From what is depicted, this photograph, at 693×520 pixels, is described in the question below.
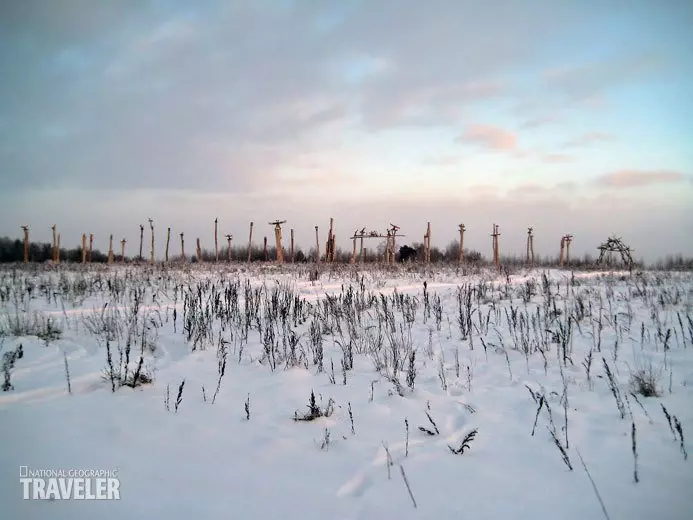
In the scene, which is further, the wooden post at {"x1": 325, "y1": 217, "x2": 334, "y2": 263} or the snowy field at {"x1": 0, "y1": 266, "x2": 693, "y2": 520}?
the wooden post at {"x1": 325, "y1": 217, "x2": 334, "y2": 263}

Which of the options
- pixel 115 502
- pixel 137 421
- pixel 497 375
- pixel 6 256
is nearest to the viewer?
pixel 115 502

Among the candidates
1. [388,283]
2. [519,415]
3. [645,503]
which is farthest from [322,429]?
[388,283]

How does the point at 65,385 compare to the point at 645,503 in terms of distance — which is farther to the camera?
the point at 65,385

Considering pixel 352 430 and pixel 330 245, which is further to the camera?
pixel 330 245

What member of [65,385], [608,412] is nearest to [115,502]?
[65,385]

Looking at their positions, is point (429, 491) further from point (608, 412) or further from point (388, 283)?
point (388, 283)

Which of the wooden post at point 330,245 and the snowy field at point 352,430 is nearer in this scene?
the snowy field at point 352,430

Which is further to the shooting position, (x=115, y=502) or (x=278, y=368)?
(x=278, y=368)

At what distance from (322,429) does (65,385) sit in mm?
2475

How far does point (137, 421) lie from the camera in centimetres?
288

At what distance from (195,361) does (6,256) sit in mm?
73717

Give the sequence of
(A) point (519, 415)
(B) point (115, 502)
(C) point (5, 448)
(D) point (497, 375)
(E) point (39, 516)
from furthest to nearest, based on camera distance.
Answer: (D) point (497, 375), (A) point (519, 415), (C) point (5, 448), (B) point (115, 502), (E) point (39, 516)

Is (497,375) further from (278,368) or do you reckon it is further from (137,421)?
(137,421)

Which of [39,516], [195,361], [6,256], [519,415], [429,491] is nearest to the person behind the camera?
[39,516]
